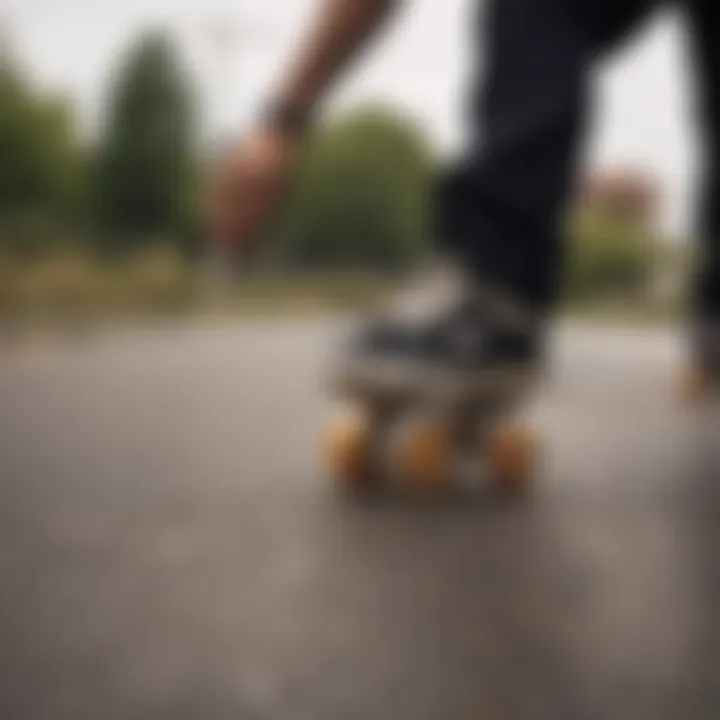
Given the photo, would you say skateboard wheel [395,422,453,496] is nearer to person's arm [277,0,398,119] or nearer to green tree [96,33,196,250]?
person's arm [277,0,398,119]

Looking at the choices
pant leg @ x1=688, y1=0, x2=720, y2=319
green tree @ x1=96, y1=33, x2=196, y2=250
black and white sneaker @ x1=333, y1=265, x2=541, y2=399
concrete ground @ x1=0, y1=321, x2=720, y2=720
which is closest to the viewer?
concrete ground @ x1=0, y1=321, x2=720, y2=720

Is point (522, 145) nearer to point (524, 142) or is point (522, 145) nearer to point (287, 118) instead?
point (524, 142)

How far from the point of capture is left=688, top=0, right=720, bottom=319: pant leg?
4.19 ft

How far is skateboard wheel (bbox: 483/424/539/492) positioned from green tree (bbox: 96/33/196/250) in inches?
64.1

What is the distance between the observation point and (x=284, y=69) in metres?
0.90

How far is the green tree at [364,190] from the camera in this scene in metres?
5.48

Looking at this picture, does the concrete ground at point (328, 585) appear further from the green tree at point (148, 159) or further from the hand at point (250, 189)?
the green tree at point (148, 159)

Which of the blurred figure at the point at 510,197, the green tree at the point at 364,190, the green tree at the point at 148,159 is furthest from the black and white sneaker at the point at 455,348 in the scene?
the green tree at the point at 364,190

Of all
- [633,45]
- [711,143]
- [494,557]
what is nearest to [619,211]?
[711,143]

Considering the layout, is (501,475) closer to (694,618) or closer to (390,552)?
(390,552)

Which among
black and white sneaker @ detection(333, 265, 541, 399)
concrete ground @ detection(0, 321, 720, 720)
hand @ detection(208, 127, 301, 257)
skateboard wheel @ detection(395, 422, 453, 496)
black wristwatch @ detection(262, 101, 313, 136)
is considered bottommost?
concrete ground @ detection(0, 321, 720, 720)

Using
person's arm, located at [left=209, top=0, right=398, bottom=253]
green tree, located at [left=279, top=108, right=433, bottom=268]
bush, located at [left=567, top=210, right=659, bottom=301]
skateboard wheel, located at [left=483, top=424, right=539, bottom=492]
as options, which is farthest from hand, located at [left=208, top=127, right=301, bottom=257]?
bush, located at [left=567, top=210, right=659, bottom=301]

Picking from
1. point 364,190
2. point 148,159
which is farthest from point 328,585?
point 364,190

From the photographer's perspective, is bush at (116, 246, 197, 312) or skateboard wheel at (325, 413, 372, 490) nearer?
skateboard wheel at (325, 413, 372, 490)
